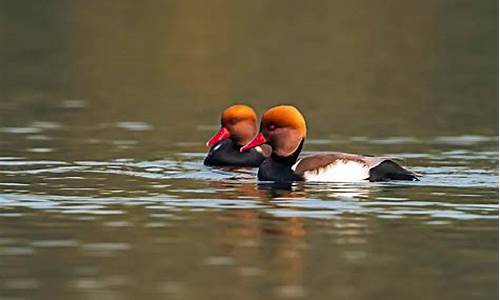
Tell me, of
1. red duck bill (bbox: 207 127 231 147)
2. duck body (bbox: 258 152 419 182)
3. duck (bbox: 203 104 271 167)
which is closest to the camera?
duck body (bbox: 258 152 419 182)

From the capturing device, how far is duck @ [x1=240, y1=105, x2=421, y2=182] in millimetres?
17359

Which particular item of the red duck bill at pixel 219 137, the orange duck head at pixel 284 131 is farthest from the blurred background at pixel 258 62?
the orange duck head at pixel 284 131

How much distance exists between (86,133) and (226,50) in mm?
15761

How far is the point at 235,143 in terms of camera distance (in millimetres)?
20750

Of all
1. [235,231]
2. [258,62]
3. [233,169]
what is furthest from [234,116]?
[258,62]

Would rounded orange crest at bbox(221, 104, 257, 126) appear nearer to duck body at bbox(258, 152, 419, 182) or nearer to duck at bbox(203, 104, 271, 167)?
duck at bbox(203, 104, 271, 167)

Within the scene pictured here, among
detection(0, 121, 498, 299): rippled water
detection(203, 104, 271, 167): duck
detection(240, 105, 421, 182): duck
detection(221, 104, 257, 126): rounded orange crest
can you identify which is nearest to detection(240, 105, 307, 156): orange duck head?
detection(240, 105, 421, 182): duck

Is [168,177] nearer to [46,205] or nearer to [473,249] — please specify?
[46,205]

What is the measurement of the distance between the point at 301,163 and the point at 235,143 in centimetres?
323

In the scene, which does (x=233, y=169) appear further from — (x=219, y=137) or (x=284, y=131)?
(x=284, y=131)

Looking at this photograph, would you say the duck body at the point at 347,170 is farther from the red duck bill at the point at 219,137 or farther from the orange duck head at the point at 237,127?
the orange duck head at the point at 237,127

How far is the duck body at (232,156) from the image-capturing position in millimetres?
19812

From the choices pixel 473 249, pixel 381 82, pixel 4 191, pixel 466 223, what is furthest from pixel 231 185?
pixel 381 82

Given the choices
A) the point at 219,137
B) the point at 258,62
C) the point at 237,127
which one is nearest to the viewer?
the point at 219,137
